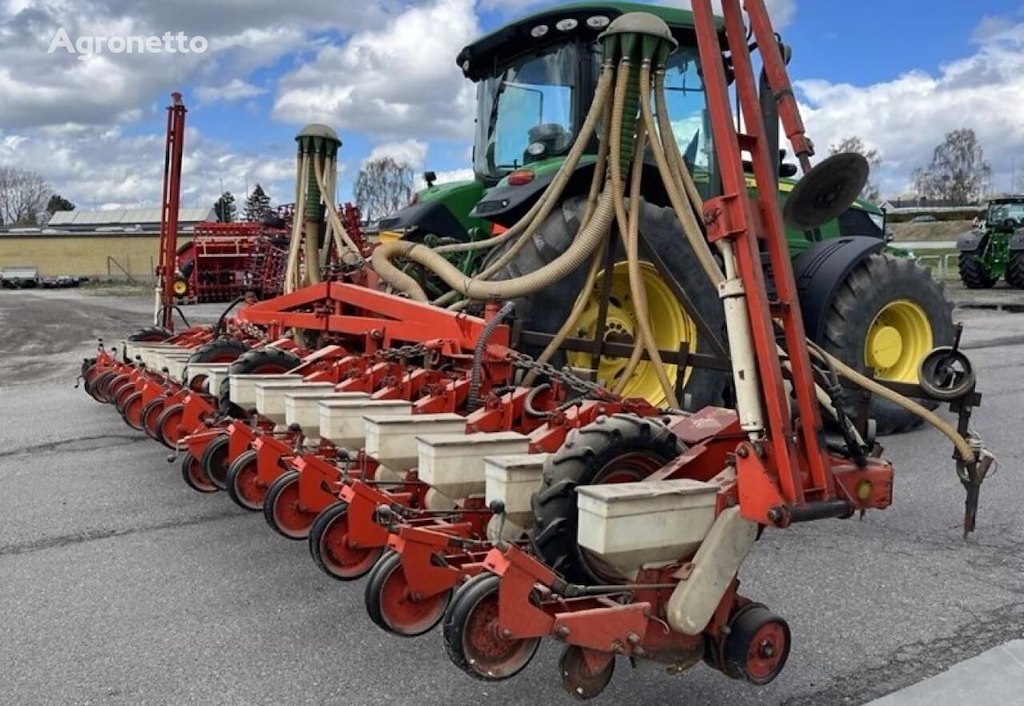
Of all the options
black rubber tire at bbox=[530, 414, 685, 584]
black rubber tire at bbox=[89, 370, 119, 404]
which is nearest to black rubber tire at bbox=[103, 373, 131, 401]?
black rubber tire at bbox=[89, 370, 119, 404]

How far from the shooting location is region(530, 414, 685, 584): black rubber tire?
8.30ft

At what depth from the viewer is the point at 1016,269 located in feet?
71.8

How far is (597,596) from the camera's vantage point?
2.37 metres

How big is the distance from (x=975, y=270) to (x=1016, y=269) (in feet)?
3.20

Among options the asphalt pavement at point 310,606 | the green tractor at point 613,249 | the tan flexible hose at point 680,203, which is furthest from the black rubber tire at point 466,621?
the green tractor at point 613,249

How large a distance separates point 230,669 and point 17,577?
4.72 feet

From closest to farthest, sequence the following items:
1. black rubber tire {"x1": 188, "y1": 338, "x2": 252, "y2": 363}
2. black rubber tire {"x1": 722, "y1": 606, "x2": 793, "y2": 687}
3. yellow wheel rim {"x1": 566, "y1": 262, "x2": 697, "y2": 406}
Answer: black rubber tire {"x1": 722, "y1": 606, "x2": 793, "y2": 687}, yellow wheel rim {"x1": 566, "y1": 262, "x2": 697, "y2": 406}, black rubber tire {"x1": 188, "y1": 338, "x2": 252, "y2": 363}

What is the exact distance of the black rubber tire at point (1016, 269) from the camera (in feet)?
70.4

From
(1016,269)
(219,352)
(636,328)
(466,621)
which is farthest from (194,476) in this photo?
(1016,269)

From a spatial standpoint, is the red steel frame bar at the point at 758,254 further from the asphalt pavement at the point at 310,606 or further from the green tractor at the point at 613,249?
the green tractor at the point at 613,249

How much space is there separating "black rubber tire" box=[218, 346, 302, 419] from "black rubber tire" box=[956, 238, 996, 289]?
71.7 ft

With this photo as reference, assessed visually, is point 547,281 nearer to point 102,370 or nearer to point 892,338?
point 892,338

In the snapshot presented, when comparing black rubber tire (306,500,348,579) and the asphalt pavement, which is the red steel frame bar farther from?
black rubber tire (306,500,348,579)

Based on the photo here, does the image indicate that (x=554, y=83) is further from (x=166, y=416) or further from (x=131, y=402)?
(x=131, y=402)
